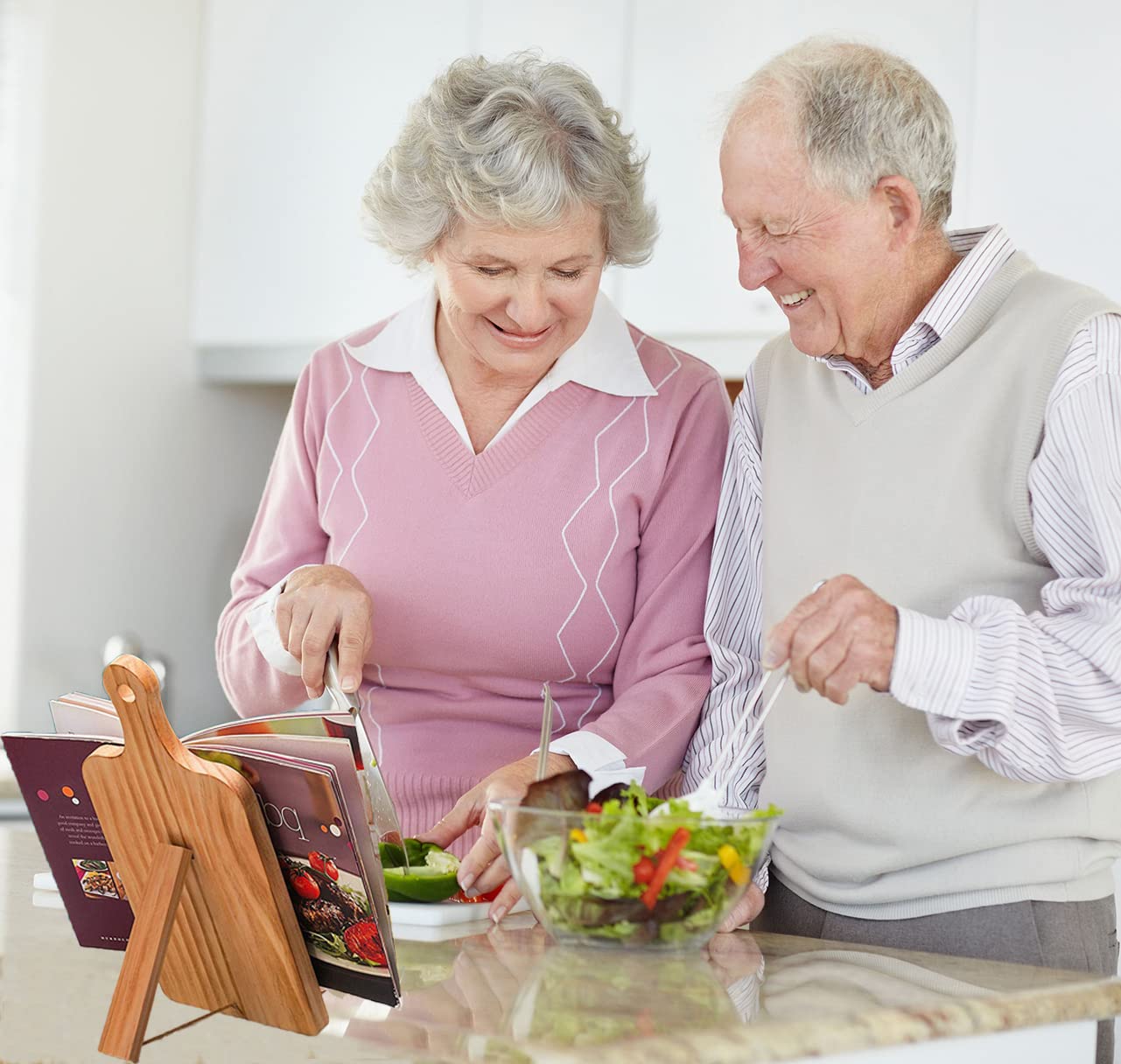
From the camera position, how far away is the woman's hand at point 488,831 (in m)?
1.21

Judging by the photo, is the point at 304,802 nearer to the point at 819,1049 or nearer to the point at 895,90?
the point at 819,1049

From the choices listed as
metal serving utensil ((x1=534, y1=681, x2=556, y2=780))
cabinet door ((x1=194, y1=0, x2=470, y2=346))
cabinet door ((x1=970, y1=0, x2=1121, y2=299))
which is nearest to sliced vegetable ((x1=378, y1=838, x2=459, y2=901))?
metal serving utensil ((x1=534, y1=681, x2=556, y2=780))

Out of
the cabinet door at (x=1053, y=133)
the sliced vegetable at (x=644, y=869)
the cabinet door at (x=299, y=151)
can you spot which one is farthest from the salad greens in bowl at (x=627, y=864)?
the cabinet door at (x=299, y=151)

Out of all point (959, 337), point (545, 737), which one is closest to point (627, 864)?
point (545, 737)

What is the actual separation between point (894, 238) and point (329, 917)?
75cm

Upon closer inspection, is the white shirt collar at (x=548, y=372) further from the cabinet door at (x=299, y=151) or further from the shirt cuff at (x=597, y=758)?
the cabinet door at (x=299, y=151)

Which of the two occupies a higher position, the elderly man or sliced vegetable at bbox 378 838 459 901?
the elderly man

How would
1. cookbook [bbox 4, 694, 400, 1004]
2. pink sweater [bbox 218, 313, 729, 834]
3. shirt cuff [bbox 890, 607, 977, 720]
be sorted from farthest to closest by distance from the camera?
1. pink sweater [bbox 218, 313, 729, 834]
2. shirt cuff [bbox 890, 607, 977, 720]
3. cookbook [bbox 4, 694, 400, 1004]

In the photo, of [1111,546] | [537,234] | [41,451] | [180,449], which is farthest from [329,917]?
[180,449]

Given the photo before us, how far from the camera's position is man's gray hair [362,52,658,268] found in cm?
146

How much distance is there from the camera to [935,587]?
123 cm

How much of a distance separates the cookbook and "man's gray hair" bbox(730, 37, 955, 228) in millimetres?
657

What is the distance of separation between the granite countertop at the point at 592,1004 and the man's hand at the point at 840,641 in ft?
0.68

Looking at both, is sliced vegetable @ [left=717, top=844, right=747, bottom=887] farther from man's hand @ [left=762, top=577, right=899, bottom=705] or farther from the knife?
the knife
